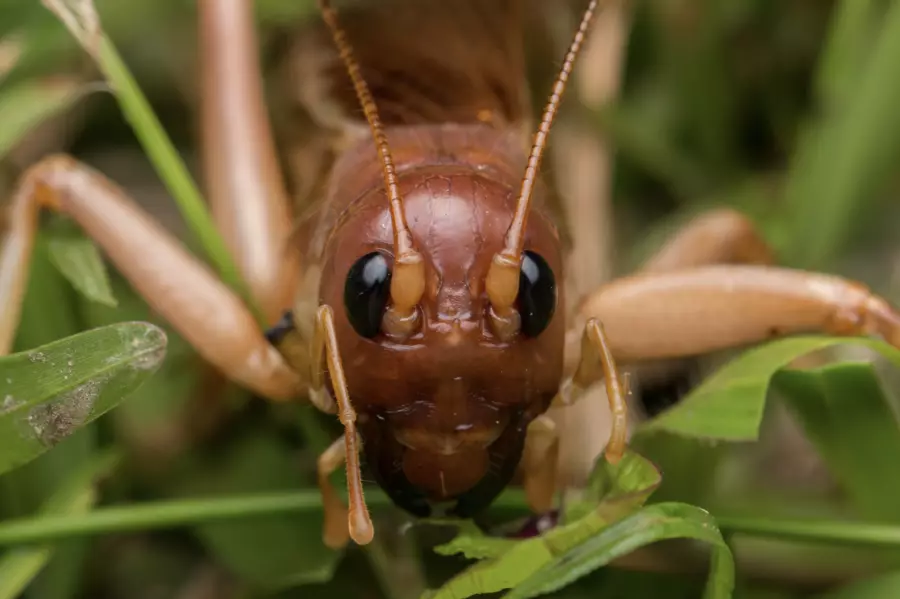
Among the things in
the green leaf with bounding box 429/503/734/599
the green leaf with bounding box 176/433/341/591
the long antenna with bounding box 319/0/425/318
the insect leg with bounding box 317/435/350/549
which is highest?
the long antenna with bounding box 319/0/425/318

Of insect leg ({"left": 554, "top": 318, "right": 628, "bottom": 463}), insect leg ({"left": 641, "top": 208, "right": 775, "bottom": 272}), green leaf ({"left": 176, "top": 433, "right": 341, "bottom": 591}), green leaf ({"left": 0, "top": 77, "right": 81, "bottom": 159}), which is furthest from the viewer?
insect leg ({"left": 641, "top": 208, "right": 775, "bottom": 272})

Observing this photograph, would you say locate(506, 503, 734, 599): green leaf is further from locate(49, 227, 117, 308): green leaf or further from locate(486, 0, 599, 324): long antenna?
locate(49, 227, 117, 308): green leaf

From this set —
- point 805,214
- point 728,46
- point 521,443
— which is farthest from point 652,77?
point 521,443

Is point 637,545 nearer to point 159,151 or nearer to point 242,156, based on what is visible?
point 159,151

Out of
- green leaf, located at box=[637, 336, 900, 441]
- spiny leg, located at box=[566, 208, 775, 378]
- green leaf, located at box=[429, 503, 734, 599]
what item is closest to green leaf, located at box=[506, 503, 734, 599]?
green leaf, located at box=[429, 503, 734, 599]

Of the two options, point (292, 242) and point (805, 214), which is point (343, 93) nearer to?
point (292, 242)

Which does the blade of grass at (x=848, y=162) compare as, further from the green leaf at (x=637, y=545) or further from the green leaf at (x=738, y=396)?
the green leaf at (x=637, y=545)

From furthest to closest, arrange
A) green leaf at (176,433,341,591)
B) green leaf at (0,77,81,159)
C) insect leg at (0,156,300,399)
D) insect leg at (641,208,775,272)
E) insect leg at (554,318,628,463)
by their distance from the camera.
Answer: insect leg at (641,208,775,272)
green leaf at (0,77,81,159)
insect leg at (0,156,300,399)
green leaf at (176,433,341,591)
insect leg at (554,318,628,463)
